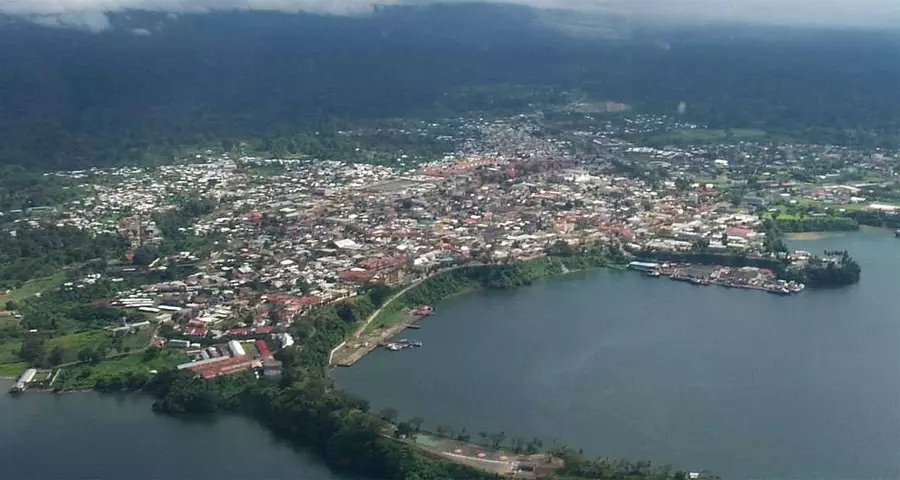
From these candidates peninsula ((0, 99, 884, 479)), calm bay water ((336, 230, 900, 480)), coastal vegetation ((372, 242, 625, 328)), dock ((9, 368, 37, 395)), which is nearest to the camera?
calm bay water ((336, 230, 900, 480))

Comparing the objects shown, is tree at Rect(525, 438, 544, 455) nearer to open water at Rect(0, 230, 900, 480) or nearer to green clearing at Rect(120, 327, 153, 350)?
open water at Rect(0, 230, 900, 480)

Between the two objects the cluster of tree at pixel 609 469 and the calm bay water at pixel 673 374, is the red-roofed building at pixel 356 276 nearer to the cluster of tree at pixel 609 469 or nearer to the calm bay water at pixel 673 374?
the calm bay water at pixel 673 374

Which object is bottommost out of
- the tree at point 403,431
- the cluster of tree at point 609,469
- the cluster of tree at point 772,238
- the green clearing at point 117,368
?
the cluster of tree at point 772,238

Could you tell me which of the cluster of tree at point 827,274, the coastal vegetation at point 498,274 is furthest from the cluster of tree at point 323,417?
the cluster of tree at point 827,274

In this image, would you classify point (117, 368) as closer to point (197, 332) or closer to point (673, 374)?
point (197, 332)

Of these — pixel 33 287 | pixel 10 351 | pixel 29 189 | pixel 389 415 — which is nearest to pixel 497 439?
pixel 389 415

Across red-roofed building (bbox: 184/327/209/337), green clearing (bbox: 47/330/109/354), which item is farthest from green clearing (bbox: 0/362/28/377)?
red-roofed building (bbox: 184/327/209/337)
